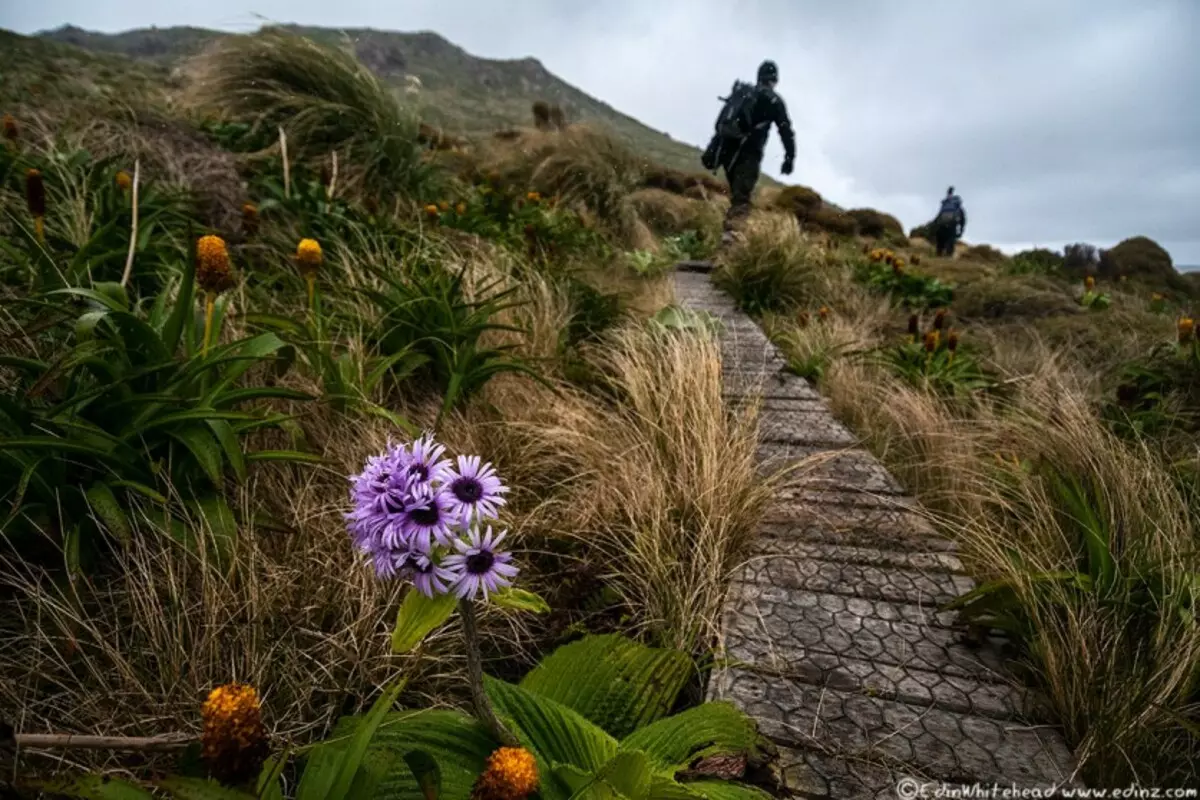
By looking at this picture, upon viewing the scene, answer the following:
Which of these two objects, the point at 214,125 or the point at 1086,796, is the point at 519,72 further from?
the point at 1086,796

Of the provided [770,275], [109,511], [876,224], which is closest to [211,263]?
[109,511]

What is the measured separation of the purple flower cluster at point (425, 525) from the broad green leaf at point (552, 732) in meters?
0.32

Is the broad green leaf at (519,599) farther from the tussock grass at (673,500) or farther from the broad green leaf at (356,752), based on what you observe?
the tussock grass at (673,500)

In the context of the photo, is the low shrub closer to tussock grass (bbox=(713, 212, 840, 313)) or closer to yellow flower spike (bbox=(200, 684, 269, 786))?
tussock grass (bbox=(713, 212, 840, 313))

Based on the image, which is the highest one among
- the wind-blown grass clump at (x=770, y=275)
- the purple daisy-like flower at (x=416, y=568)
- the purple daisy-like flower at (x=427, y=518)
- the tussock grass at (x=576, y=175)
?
the tussock grass at (x=576, y=175)

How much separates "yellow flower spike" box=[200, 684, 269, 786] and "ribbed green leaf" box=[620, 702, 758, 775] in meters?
0.53

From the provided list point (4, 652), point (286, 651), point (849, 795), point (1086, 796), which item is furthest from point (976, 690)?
point (4, 652)

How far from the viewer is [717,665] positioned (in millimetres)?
1296

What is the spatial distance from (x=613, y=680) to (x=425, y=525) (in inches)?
24.3

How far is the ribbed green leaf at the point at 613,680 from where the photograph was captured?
111cm

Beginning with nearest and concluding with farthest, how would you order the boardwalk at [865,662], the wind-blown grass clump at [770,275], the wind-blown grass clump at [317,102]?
the boardwalk at [865,662]
the wind-blown grass clump at [317,102]
the wind-blown grass clump at [770,275]

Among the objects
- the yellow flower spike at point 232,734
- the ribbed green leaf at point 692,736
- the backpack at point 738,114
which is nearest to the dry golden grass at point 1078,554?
the ribbed green leaf at point 692,736

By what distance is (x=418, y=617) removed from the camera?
0.80 meters

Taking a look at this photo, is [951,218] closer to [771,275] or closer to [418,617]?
[771,275]
